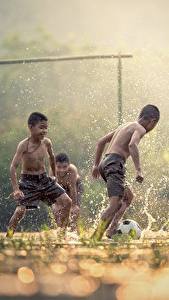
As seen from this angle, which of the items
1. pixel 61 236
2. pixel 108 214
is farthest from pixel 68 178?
pixel 61 236

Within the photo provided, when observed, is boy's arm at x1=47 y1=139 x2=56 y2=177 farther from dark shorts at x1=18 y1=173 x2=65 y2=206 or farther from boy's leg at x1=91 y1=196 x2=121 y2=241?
boy's leg at x1=91 y1=196 x2=121 y2=241

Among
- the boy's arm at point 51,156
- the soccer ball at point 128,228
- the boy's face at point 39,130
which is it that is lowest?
the soccer ball at point 128,228

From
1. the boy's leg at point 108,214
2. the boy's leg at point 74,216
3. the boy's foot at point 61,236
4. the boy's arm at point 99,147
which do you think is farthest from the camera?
the boy's leg at point 74,216

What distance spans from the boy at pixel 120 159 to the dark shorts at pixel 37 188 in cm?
40

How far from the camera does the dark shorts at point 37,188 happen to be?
7.03 meters

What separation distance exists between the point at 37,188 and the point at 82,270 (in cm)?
311

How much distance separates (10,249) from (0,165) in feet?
28.4

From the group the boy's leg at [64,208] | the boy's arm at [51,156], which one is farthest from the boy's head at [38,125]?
the boy's leg at [64,208]

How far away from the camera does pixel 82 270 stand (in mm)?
3967

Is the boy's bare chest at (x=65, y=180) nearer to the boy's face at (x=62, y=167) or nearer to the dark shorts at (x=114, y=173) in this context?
the boy's face at (x=62, y=167)

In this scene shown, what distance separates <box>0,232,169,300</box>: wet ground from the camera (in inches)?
119

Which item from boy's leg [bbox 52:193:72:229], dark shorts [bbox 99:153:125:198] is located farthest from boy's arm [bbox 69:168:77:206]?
dark shorts [bbox 99:153:125:198]

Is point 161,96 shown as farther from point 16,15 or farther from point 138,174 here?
point 16,15

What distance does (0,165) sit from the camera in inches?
539
